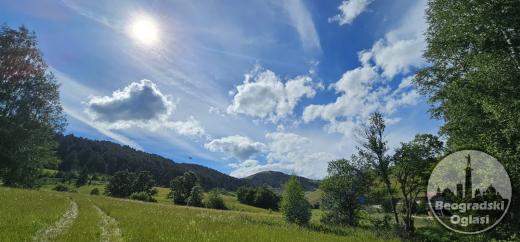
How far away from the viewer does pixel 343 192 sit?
56344 millimetres

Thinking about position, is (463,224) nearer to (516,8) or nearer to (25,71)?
(516,8)

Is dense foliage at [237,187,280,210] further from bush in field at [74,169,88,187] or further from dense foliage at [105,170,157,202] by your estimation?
bush in field at [74,169,88,187]

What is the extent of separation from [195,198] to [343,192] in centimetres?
7042

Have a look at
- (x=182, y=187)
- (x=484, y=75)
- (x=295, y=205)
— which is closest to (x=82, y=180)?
(x=182, y=187)

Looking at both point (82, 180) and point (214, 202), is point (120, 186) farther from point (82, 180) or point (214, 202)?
point (214, 202)

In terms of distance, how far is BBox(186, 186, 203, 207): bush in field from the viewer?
114562 mm

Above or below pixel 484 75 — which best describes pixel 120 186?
below

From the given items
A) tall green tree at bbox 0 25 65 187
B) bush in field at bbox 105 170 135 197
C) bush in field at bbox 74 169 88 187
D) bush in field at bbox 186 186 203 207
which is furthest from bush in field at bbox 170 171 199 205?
tall green tree at bbox 0 25 65 187

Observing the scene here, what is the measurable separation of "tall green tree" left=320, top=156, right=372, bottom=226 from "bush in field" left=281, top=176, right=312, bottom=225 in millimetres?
17975

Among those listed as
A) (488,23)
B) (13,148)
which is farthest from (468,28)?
(13,148)

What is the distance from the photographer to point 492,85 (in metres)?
20.6

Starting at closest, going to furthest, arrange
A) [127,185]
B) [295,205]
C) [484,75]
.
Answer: [484,75]
[295,205]
[127,185]

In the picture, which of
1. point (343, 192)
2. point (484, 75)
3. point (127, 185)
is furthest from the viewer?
point (127, 185)

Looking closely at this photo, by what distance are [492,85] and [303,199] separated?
21584 mm
